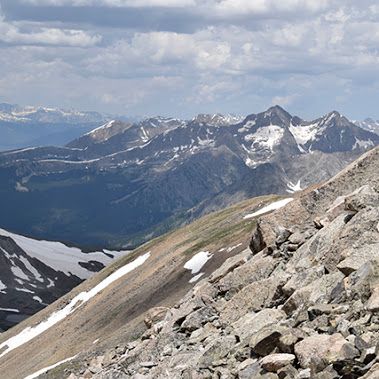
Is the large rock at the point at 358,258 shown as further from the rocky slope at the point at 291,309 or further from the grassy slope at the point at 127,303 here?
the grassy slope at the point at 127,303

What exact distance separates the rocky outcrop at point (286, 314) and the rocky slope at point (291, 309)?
0.04 m

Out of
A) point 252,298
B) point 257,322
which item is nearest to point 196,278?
point 252,298

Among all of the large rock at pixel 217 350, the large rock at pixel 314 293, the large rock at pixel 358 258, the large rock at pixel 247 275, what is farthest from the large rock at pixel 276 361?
the large rock at pixel 247 275

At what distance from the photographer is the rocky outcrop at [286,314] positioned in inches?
676

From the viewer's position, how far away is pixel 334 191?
3525cm

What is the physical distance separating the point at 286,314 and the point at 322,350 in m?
5.42

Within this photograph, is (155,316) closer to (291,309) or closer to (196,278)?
(291,309)

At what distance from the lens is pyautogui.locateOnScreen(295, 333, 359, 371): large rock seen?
16.0m

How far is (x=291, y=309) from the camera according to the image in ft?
72.2

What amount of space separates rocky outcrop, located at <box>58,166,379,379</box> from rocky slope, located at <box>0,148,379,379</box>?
1.6 inches

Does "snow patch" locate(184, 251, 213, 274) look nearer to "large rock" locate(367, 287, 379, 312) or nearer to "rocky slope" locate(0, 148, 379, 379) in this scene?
"rocky slope" locate(0, 148, 379, 379)

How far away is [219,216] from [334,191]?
238 ft

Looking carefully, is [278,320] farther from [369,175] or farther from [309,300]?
[369,175]

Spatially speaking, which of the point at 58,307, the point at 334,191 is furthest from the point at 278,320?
the point at 58,307
